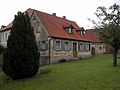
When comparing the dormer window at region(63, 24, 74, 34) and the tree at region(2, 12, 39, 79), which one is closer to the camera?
the tree at region(2, 12, 39, 79)

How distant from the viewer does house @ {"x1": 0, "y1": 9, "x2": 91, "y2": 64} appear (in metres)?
33.0

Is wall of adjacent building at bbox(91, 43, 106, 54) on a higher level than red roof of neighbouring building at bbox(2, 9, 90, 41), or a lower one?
lower

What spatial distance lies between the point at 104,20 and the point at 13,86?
1265 cm

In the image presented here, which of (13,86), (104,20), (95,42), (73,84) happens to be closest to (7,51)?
(13,86)

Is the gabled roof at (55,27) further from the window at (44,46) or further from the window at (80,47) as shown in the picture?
the window at (44,46)

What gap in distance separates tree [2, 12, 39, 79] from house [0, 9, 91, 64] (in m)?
14.9

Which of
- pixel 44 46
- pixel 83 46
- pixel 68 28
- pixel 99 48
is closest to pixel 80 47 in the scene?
pixel 83 46

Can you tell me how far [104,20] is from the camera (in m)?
23.9

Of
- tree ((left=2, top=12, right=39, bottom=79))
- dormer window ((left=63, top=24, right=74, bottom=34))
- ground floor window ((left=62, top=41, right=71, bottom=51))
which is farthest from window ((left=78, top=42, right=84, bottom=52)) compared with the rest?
tree ((left=2, top=12, right=39, bottom=79))

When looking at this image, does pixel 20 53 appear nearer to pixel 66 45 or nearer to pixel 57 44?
pixel 57 44

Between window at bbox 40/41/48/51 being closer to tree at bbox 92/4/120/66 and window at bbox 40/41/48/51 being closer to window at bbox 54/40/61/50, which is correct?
window at bbox 54/40/61/50

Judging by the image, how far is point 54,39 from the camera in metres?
33.4

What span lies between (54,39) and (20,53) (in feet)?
55.4

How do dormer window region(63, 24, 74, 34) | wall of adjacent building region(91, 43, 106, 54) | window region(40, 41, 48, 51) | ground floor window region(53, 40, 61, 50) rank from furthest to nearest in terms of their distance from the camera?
1. wall of adjacent building region(91, 43, 106, 54)
2. dormer window region(63, 24, 74, 34)
3. ground floor window region(53, 40, 61, 50)
4. window region(40, 41, 48, 51)
